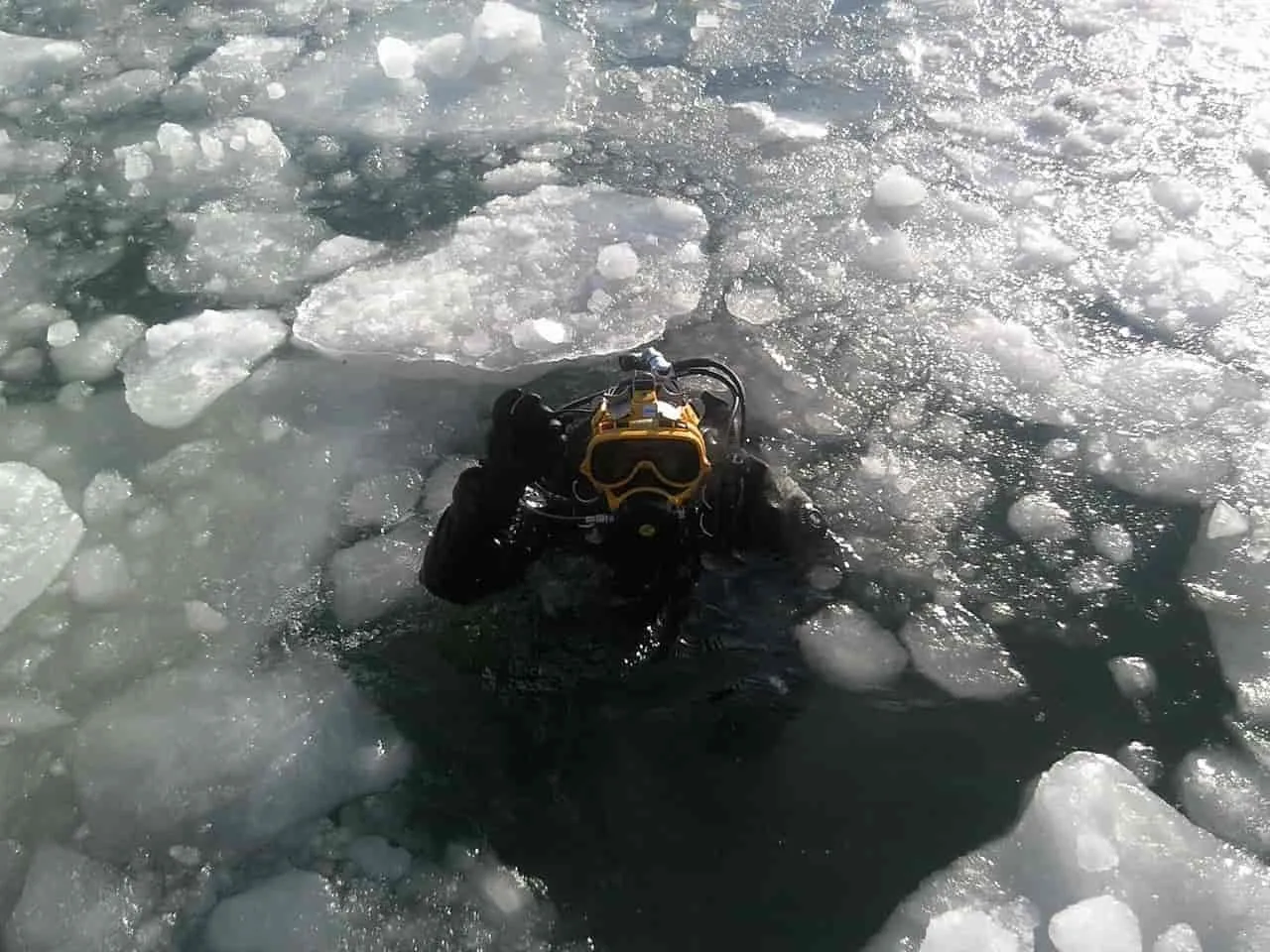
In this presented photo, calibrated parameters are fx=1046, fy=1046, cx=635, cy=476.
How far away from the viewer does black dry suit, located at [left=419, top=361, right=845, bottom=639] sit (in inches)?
108

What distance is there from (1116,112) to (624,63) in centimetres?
258

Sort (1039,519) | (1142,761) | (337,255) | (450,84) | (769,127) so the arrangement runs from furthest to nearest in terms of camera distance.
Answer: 1. (450,84)
2. (769,127)
3. (337,255)
4. (1039,519)
5. (1142,761)

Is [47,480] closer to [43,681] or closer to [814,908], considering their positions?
[43,681]

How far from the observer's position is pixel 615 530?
2695 mm

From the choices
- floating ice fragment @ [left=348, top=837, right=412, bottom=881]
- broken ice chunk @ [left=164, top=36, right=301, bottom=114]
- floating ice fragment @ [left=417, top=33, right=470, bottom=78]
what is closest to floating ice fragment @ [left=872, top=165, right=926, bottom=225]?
floating ice fragment @ [left=417, top=33, right=470, bottom=78]

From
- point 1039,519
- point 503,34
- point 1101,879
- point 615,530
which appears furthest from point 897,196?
point 1101,879

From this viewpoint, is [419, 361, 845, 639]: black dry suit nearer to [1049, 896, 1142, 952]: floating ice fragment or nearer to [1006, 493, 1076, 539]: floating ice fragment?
[1006, 493, 1076, 539]: floating ice fragment

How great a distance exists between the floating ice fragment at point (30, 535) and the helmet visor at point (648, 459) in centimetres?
184

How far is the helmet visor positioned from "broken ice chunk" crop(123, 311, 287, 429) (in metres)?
1.88

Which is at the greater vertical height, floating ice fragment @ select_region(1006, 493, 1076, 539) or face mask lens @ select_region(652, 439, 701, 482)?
face mask lens @ select_region(652, 439, 701, 482)

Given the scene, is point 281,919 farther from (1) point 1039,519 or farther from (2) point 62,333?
(2) point 62,333

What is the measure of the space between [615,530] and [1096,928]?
1.44m

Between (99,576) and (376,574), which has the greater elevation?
(376,574)

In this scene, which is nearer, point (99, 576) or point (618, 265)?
point (99, 576)
